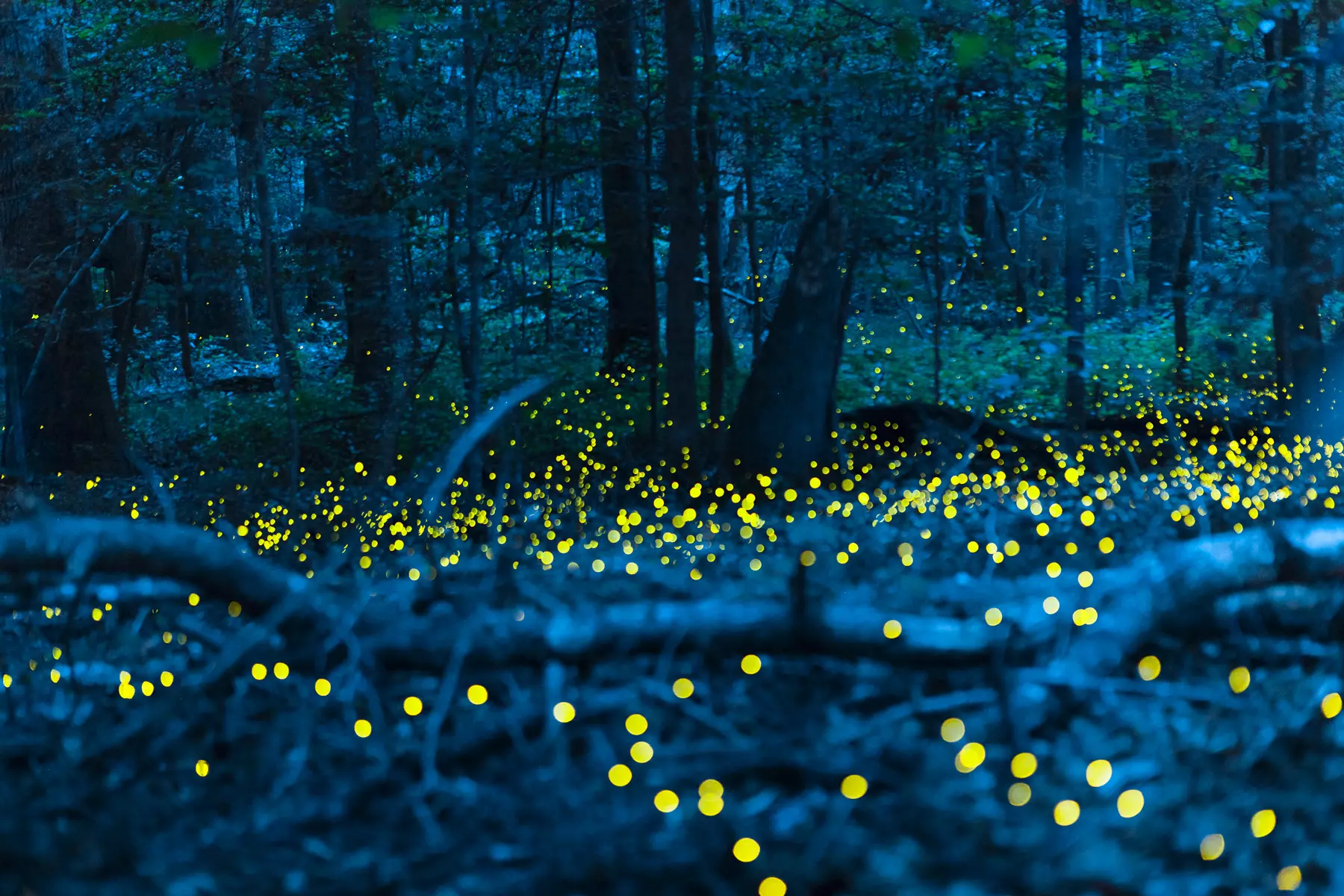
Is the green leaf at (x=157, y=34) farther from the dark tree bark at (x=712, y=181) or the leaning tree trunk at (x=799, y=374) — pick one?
the dark tree bark at (x=712, y=181)

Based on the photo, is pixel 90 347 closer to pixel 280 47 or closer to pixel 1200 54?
pixel 280 47

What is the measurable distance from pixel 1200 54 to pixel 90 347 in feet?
42.9

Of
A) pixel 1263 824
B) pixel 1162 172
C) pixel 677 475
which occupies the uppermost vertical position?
pixel 1162 172

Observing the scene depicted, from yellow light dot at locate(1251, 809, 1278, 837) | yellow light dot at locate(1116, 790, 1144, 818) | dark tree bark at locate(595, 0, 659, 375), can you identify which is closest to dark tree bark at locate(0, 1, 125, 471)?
dark tree bark at locate(595, 0, 659, 375)

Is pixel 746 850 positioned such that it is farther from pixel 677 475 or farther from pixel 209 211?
pixel 209 211

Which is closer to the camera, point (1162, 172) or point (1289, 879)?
point (1289, 879)

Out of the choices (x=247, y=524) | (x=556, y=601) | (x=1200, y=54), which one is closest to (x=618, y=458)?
(x=247, y=524)

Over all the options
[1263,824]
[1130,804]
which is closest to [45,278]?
[1130,804]

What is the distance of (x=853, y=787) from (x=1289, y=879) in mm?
1034

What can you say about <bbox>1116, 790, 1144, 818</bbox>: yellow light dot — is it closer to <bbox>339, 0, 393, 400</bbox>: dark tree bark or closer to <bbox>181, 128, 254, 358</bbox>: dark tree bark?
<bbox>339, 0, 393, 400</bbox>: dark tree bark

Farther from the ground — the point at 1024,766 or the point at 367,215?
the point at 367,215

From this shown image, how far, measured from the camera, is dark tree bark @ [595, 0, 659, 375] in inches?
403

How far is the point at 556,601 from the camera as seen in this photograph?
13.0 feet

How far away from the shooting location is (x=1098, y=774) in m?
3.03
